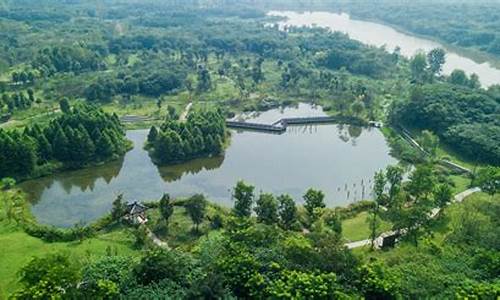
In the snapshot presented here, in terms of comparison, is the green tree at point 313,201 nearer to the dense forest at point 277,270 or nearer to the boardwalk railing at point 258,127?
the dense forest at point 277,270

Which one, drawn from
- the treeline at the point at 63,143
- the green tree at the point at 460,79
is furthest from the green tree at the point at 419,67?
the treeline at the point at 63,143

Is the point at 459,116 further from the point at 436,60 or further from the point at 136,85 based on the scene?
the point at 136,85

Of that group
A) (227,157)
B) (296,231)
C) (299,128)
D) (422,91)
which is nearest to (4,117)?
(227,157)

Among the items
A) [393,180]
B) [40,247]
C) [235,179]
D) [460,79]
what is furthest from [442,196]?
[460,79]

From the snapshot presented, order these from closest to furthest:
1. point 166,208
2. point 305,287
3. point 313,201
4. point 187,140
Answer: point 305,287 < point 166,208 < point 313,201 < point 187,140

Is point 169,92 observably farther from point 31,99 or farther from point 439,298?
point 439,298

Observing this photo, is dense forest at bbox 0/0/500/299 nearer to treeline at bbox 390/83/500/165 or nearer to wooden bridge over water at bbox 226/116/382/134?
treeline at bbox 390/83/500/165

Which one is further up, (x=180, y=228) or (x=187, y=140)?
(x=187, y=140)
